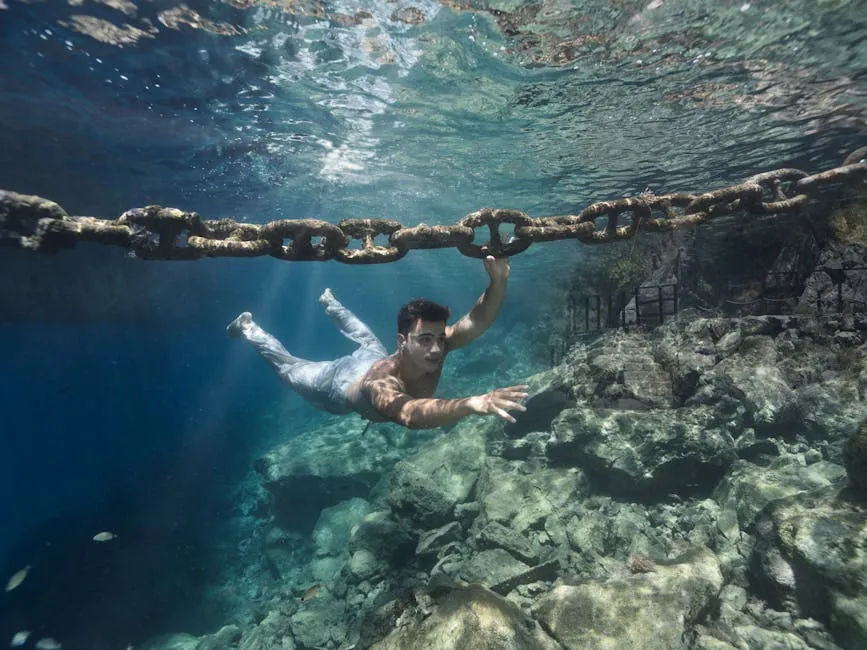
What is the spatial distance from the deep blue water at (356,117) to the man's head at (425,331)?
21.6 ft

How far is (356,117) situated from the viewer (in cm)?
1210

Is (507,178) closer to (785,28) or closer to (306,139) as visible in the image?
(306,139)

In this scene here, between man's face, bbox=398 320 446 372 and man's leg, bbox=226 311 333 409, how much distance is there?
16.4 ft

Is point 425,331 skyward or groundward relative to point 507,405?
skyward

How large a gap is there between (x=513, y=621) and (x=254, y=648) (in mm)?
7035

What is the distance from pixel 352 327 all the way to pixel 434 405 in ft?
25.4

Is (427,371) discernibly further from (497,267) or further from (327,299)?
(327,299)

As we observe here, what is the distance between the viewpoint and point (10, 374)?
2023 inches

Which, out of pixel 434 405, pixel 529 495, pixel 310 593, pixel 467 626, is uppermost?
pixel 434 405

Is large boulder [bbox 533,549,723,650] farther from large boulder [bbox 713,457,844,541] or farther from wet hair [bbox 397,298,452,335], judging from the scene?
wet hair [bbox 397,298,452,335]

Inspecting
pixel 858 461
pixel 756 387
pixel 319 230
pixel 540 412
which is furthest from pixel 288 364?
pixel 858 461

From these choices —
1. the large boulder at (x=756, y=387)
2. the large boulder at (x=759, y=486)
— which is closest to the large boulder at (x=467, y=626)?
the large boulder at (x=759, y=486)

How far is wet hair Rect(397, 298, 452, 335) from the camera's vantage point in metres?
4.33

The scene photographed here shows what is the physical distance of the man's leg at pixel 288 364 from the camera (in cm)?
936
